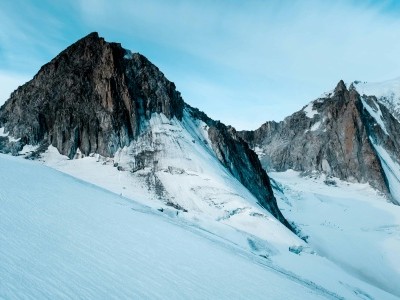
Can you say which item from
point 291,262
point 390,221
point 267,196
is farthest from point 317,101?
point 291,262

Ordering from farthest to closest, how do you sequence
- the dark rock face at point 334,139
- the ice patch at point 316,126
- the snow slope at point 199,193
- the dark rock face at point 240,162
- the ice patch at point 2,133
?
the ice patch at point 316,126, the dark rock face at point 334,139, the ice patch at point 2,133, the dark rock face at point 240,162, the snow slope at point 199,193

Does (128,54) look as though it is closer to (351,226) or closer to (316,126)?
(351,226)

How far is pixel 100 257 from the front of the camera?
28.8ft

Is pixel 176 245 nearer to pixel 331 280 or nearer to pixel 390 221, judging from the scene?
pixel 331 280

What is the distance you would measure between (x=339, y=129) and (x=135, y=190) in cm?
7041

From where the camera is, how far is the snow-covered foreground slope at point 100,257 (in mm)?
6883

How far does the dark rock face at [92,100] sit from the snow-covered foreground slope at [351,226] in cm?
2242

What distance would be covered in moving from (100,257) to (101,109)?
136 ft

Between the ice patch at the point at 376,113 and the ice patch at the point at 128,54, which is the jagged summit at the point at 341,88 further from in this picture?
the ice patch at the point at 128,54

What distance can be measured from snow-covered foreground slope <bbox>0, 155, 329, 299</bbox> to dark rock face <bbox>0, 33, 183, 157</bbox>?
104 ft

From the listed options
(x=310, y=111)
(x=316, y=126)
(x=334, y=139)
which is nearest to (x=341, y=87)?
(x=310, y=111)

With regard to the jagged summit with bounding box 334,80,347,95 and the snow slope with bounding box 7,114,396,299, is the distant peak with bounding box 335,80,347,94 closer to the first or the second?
the jagged summit with bounding box 334,80,347,95

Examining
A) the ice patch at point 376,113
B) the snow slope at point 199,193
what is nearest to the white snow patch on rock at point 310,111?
the ice patch at point 376,113

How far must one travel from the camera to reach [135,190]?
37750 mm
